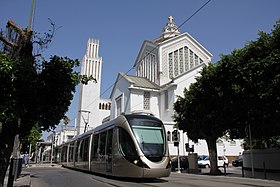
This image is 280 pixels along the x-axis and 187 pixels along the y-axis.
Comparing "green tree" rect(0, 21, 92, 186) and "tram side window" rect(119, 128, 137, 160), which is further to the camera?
"tram side window" rect(119, 128, 137, 160)

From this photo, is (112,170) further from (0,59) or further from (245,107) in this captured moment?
(245,107)

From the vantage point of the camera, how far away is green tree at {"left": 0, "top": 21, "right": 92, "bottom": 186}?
263 inches

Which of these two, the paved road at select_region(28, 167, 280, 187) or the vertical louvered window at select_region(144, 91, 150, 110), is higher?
the vertical louvered window at select_region(144, 91, 150, 110)

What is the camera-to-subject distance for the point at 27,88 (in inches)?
276

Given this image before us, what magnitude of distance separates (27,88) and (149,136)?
22.0ft

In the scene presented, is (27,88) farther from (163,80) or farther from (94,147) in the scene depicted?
(163,80)

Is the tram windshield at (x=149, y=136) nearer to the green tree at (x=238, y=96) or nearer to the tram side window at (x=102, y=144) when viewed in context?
the tram side window at (x=102, y=144)

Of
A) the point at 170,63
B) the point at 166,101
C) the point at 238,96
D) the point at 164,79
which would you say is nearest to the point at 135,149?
the point at 238,96

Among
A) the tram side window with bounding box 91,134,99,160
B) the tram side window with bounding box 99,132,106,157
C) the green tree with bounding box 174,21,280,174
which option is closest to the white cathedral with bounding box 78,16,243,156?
the green tree with bounding box 174,21,280,174

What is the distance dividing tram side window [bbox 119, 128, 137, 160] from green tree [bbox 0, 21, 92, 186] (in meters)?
4.41

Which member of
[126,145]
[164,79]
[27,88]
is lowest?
[126,145]

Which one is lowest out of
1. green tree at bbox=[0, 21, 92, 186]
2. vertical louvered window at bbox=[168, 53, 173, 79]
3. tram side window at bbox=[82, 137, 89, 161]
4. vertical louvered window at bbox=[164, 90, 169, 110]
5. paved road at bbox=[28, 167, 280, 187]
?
paved road at bbox=[28, 167, 280, 187]

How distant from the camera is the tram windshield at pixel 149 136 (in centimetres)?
1182

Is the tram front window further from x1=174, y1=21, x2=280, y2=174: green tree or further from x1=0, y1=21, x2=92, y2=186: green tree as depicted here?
x1=174, y1=21, x2=280, y2=174: green tree
